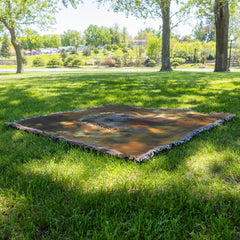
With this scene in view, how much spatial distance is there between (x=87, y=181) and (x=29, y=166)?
2.07 feet

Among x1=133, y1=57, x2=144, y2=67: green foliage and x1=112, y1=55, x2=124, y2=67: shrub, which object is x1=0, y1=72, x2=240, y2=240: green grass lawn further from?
x1=133, y1=57, x2=144, y2=67: green foliage

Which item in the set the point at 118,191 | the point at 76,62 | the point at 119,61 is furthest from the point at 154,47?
the point at 118,191

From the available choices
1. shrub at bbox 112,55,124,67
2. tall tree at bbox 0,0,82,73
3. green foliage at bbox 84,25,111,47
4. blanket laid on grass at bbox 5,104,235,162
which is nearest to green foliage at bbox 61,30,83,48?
green foliage at bbox 84,25,111,47

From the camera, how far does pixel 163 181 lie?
1.90 meters

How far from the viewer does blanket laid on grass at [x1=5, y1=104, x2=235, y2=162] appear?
2.60 m

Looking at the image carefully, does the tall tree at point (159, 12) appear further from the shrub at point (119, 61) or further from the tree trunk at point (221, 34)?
the shrub at point (119, 61)

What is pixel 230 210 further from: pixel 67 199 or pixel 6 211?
pixel 6 211

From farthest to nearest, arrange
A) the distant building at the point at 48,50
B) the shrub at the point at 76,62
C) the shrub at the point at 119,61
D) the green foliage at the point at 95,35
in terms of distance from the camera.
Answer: the distant building at the point at 48,50 → the green foliage at the point at 95,35 → the shrub at the point at 119,61 → the shrub at the point at 76,62

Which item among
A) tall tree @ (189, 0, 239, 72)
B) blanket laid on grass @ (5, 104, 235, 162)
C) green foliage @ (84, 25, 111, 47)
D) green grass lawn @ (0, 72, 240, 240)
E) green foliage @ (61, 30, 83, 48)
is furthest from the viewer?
green foliage @ (61, 30, 83, 48)

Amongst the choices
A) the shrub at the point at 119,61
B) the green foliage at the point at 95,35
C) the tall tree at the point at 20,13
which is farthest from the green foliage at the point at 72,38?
the tall tree at the point at 20,13

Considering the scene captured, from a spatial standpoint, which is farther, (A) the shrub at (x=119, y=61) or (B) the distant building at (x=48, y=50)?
(B) the distant building at (x=48, y=50)

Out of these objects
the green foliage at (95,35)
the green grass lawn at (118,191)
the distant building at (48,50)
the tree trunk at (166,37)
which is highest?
the green foliage at (95,35)

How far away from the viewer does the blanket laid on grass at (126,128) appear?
2.60 m

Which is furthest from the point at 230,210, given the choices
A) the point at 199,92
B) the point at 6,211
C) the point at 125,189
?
the point at 199,92
